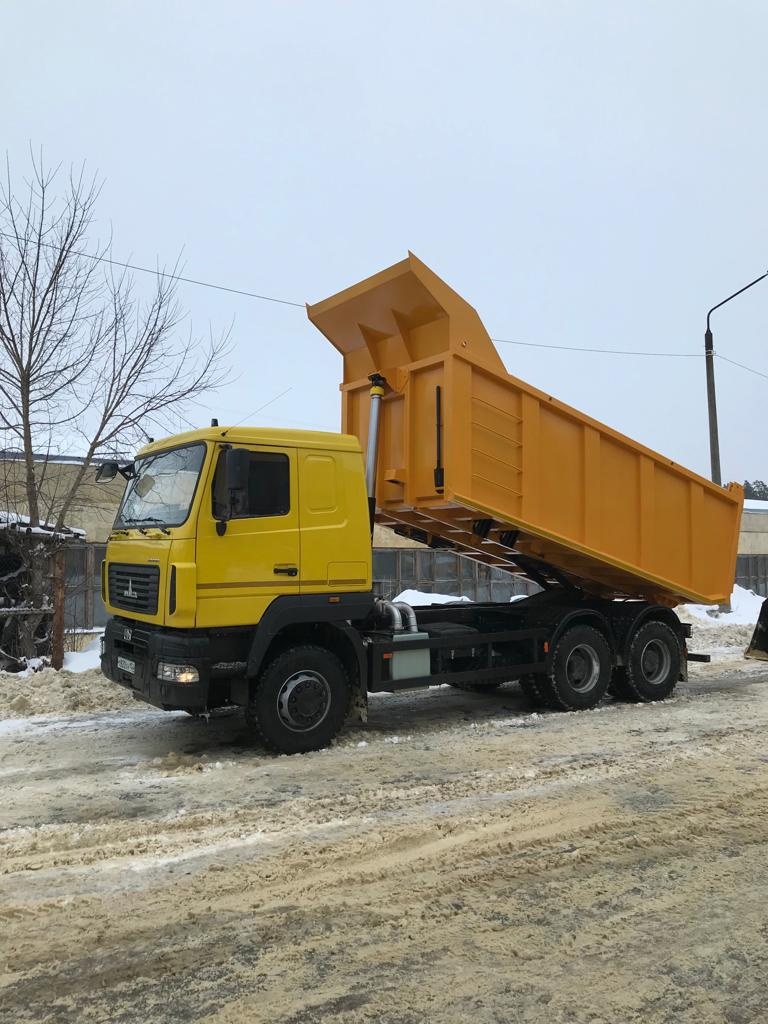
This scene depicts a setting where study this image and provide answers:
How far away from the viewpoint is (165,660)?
20.2 ft

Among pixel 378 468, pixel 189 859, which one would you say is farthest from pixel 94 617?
pixel 189 859

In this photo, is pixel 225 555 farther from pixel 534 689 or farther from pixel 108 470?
pixel 534 689

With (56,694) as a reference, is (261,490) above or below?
above

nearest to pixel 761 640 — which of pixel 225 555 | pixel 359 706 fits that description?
pixel 359 706

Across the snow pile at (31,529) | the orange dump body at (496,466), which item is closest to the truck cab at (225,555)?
the orange dump body at (496,466)

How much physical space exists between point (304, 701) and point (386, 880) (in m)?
2.64

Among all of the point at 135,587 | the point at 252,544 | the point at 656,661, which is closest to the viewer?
the point at 252,544

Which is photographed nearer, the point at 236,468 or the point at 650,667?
the point at 236,468

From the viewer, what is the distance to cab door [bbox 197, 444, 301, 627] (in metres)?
6.18

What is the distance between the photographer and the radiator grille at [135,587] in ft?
20.7

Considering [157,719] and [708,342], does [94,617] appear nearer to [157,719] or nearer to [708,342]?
[157,719]

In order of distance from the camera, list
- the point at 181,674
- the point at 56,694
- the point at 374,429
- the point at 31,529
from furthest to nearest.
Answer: the point at 31,529 < the point at 56,694 < the point at 374,429 < the point at 181,674

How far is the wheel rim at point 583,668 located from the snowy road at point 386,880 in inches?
67.9

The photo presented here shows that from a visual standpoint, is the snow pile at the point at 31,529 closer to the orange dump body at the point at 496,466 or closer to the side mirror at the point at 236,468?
the orange dump body at the point at 496,466
